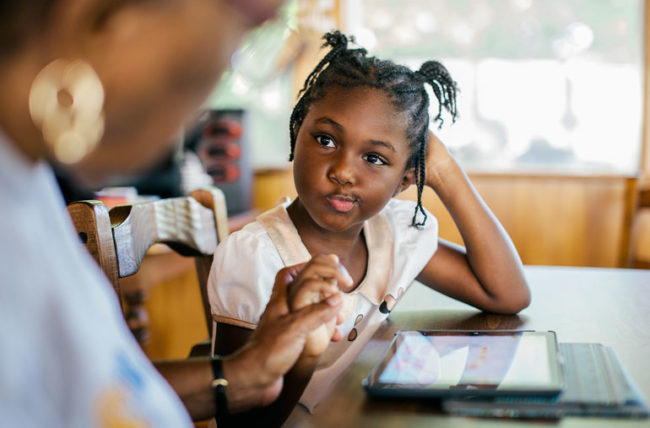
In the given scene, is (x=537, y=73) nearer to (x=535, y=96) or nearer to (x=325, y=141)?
(x=535, y=96)

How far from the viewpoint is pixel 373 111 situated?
97cm

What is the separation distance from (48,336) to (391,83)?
2.54 ft

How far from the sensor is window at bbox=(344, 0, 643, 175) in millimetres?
3193

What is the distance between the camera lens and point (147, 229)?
3.13 feet

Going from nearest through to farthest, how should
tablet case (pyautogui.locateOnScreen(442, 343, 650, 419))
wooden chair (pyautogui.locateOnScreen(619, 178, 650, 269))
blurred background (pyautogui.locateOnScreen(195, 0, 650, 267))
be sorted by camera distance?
tablet case (pyautogui.locateOnScreen(442, 343, 650, 419))
wooden chair (pyautogui.locateOnScreen(619, 178, 650, 269))
blurred background (pyautogui.locateOnScreen(195, 0, 650, 267))

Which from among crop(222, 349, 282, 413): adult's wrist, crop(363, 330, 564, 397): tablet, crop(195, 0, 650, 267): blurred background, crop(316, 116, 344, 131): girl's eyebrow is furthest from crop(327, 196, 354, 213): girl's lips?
crop(195, 0, 650, 267): blurred background

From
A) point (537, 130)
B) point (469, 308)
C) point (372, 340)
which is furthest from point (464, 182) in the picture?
point (537, 130)

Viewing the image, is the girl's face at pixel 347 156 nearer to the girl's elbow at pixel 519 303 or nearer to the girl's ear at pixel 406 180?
the girl's ear at pixel 406 180

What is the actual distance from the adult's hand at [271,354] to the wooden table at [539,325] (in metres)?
0.04

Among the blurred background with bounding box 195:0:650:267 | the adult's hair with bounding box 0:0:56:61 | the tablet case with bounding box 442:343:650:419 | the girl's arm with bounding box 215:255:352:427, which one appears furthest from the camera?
the blurred background with bounding box 195:0:650:267

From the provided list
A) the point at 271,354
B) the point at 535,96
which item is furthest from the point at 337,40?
the point at 535,96

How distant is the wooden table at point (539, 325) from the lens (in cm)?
56

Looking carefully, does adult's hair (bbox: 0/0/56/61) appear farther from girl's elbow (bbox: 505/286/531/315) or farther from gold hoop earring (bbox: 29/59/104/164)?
girl's elbow (bbox: 505/286/531/315)

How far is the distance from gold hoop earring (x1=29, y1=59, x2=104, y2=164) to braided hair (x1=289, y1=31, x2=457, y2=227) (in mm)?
705
